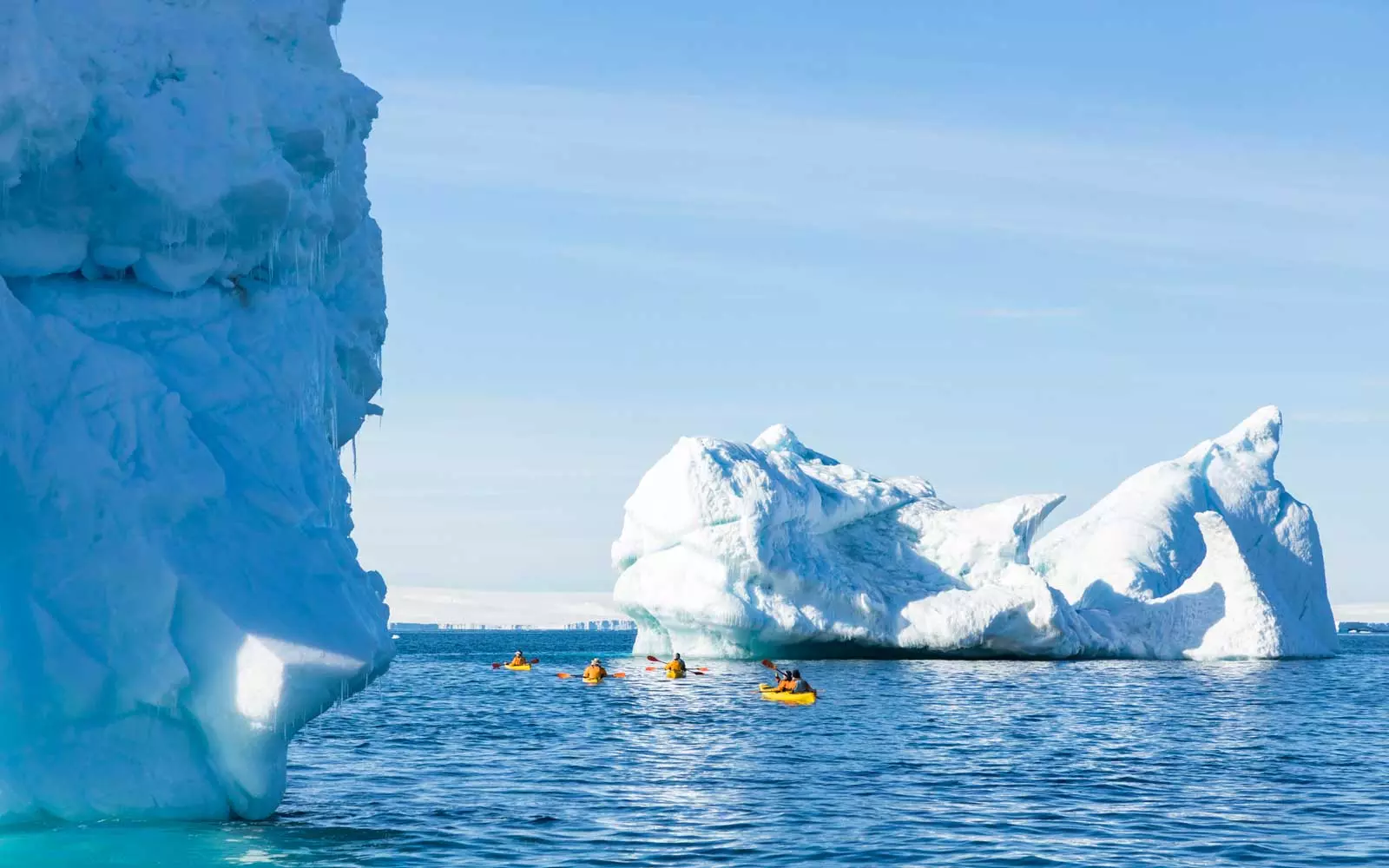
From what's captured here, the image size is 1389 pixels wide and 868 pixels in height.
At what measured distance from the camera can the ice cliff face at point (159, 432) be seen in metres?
14.9

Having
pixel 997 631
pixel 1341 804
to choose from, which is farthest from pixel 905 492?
pixel 1341 804

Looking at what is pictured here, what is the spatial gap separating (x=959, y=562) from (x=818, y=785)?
36.7 metres

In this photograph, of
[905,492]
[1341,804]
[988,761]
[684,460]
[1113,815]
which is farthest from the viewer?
[905,492]

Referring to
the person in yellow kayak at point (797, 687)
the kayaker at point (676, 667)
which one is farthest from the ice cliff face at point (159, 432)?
the kayaker at point (676, 667)

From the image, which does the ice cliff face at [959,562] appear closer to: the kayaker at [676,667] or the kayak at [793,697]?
the kayaker at [676,667]

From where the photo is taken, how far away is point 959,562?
57.8 meters

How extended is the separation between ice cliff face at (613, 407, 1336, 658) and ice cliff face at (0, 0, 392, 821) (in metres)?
34.1

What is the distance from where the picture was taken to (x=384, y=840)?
16266 mm

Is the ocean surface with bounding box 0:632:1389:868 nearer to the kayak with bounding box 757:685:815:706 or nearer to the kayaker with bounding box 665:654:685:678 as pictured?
the kayak with bounding box 757:685:815:706

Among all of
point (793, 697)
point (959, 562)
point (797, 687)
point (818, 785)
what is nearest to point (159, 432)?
point (818, 785)

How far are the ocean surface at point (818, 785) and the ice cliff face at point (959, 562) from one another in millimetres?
10228

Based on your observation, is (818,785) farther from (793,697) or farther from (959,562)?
(959,562)

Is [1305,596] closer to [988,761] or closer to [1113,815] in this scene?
[988,761]

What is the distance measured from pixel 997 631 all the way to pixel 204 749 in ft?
137
